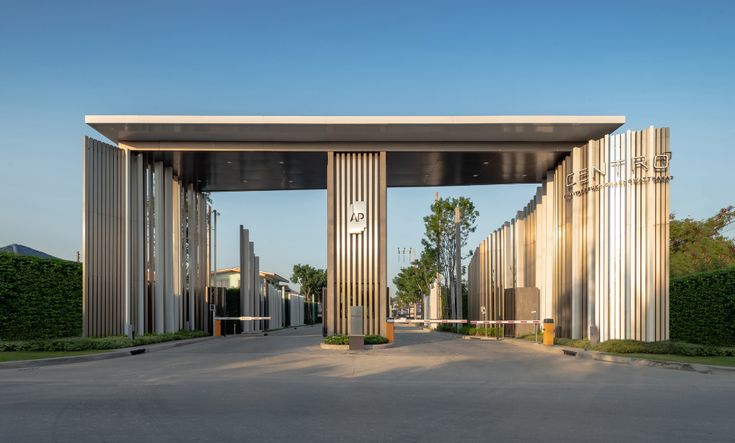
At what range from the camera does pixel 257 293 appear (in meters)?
48.0

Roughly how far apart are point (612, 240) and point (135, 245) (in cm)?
1793

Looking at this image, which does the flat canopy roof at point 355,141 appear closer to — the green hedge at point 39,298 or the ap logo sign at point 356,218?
the ap logo sign at point 356,218

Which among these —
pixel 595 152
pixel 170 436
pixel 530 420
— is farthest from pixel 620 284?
pixel 170 436

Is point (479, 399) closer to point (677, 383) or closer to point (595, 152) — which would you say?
point (677, 383)

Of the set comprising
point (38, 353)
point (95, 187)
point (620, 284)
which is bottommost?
point (38, 353)

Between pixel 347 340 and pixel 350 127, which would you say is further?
pixel 350 127

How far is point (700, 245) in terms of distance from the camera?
1825 inches

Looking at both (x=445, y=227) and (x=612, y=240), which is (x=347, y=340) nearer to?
(x=612, y=240)

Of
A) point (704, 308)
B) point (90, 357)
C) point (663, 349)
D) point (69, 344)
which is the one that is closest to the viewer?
point (90, 357)

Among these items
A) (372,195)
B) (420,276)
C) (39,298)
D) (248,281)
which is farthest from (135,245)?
(420,276)

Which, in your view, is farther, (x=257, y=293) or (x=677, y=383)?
(x=257, y=293)

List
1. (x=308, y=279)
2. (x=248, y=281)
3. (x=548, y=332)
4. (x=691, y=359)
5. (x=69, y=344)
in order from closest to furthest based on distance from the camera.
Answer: (x=691, y=359) < (x=69, y=344) < (x=548, y=332) < (x=248, y=281) < (x=308, y=279)

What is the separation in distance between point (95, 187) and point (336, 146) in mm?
9132

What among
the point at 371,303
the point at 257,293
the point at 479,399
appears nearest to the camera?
the point at 479,399
